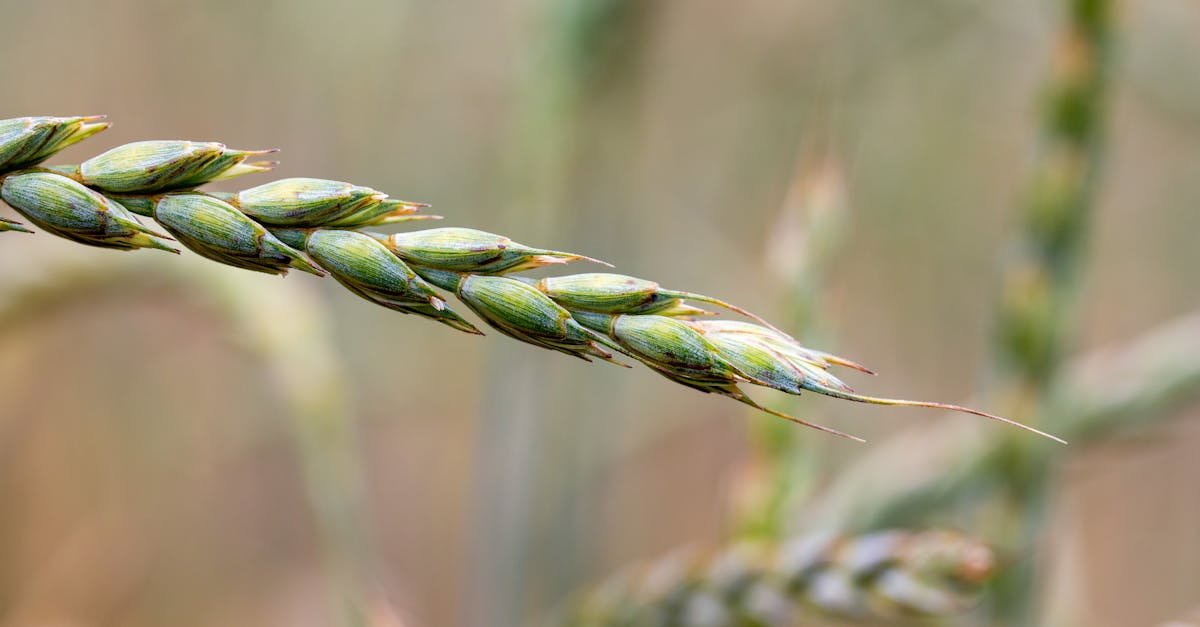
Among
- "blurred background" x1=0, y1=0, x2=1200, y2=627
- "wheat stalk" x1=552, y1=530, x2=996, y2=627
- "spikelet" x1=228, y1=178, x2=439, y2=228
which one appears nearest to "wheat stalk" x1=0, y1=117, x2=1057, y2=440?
"spikelet" x1=228, y1=178, x2=439, y2=228

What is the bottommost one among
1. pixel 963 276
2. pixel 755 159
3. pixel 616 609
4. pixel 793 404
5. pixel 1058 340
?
pixel 616 609

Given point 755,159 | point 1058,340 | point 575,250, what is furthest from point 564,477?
point 755,159

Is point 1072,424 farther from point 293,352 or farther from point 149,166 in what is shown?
point 149,166

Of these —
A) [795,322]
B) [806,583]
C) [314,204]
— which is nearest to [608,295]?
[314,204]

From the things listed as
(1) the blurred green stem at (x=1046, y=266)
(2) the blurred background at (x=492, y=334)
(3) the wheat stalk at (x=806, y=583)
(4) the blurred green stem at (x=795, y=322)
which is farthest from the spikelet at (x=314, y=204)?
(2) the blurred background at (x=492, y=334)

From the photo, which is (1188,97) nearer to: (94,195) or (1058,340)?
(1058,340)

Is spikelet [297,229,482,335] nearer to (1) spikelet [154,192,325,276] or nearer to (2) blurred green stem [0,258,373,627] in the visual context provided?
(1) spikelet [154,192,325,276]
